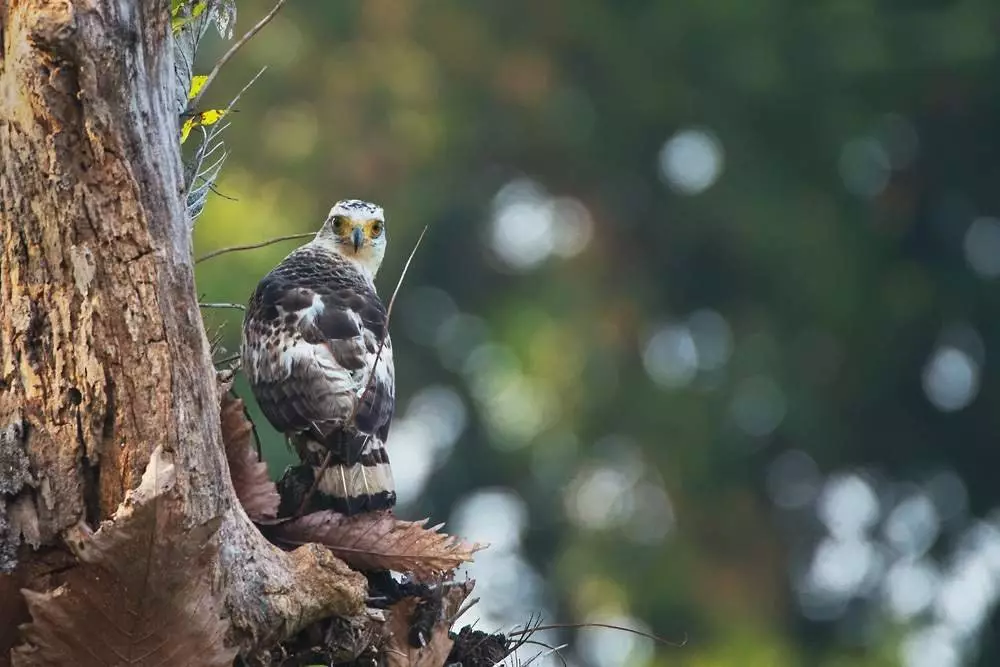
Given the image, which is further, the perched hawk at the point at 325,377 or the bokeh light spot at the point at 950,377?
the bokeh light spot at the point at 950,377

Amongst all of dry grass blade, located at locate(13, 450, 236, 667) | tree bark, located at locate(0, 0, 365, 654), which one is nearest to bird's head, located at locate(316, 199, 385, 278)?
tree bark, located at locate(0, 0, 365, 654)

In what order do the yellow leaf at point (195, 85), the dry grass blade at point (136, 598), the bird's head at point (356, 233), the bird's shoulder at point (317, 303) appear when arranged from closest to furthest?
the dry grass blade at point (136, 598)
the yellow leaf at point (195, 85)
the bird's shoulder at point (317, 303)
the bird's head at point (356, 233)

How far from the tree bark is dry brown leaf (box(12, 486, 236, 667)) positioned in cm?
14

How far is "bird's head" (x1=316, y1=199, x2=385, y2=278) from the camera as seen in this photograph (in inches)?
227

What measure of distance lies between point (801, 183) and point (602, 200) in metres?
1.79

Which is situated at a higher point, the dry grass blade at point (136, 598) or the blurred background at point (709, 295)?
the dry grass blade at point (136, 598)

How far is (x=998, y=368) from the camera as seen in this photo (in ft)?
51.9

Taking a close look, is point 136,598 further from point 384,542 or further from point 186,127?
point 186,127

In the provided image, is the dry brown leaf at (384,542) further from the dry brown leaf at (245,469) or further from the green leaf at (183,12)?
the green leaf at (183,12)

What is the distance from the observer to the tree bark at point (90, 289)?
3.16m

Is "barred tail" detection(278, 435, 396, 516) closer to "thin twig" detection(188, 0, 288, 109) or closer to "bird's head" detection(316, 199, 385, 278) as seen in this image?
"thin twig" detection(188, 0, 288, 109)

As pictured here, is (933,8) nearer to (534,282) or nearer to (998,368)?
(998,368)

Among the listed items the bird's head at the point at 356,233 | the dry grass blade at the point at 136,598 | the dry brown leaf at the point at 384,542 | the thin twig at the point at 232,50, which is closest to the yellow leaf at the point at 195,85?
the thin twig at the point at 232,50

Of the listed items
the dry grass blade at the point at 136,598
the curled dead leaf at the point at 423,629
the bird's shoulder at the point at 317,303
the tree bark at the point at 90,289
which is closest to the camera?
the dry grass blade at the point at 136,598
